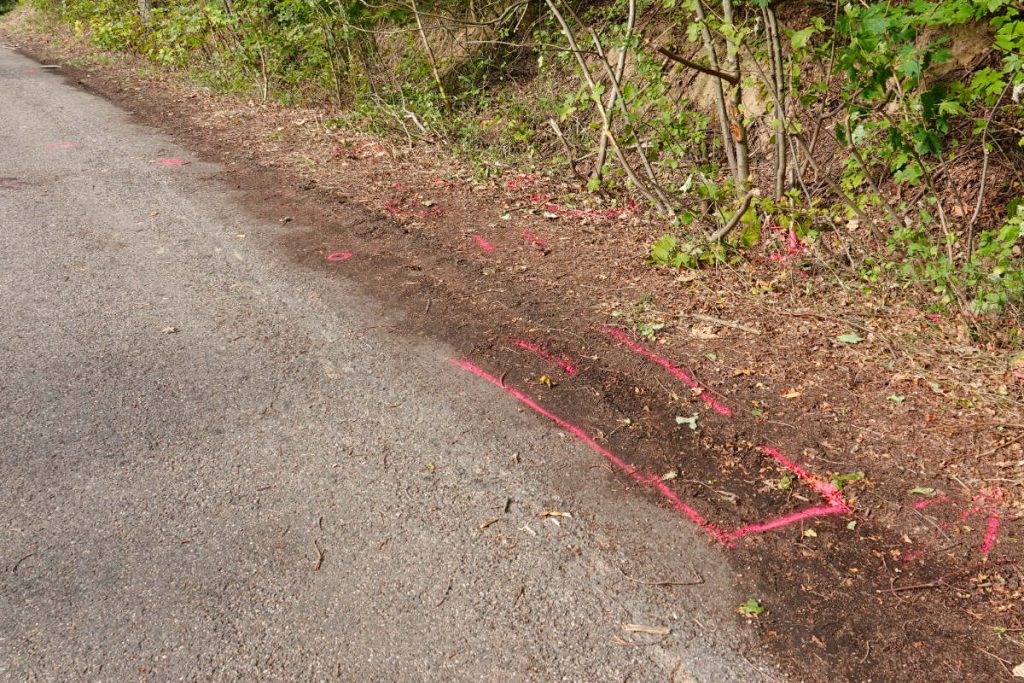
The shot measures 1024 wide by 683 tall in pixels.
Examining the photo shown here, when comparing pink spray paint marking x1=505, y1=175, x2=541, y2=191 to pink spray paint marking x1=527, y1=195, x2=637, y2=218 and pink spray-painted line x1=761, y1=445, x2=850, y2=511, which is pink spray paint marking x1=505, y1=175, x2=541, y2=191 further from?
pink spray-painted line x1=761, y1=445, x2=850, y2=511

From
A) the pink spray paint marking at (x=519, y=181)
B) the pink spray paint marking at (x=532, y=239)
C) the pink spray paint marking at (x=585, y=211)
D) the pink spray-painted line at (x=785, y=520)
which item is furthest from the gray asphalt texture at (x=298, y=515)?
the pink spray paint marking at (x=519, y=181)

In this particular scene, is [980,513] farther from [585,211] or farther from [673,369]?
[585,211]

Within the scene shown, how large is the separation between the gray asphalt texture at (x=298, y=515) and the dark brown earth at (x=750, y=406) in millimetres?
233

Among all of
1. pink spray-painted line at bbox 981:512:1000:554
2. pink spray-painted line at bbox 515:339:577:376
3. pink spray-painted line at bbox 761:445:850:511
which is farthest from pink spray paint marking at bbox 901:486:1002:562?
pink spray-painted line at bbox 515:339:577:376

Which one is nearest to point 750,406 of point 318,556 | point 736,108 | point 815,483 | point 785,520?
point 815,483

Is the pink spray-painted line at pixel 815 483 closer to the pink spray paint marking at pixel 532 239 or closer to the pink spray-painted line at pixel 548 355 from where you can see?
the pink spray-painted line at pixel 548 355

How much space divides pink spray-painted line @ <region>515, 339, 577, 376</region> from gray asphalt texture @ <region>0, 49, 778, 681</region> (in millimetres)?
401

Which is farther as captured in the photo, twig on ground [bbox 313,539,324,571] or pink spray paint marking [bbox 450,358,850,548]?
pink spray paint marking [bbox 450,358,850,548]

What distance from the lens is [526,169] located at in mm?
7902

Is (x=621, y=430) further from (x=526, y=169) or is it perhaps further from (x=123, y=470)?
(x=526, y=169)

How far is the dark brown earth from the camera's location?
279 cm

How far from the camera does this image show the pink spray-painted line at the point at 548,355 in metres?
4.37

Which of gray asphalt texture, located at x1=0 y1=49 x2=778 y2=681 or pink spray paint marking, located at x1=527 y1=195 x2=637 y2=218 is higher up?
gray asphalt texture, located at x1=0 y1=49 x2=778 y2=681

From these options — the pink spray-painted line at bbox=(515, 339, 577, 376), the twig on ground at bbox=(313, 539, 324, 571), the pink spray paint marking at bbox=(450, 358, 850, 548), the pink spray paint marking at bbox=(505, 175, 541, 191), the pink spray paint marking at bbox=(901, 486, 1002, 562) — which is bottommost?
the pink spray paint marking at bbox=(505, 175, 541, 191)
